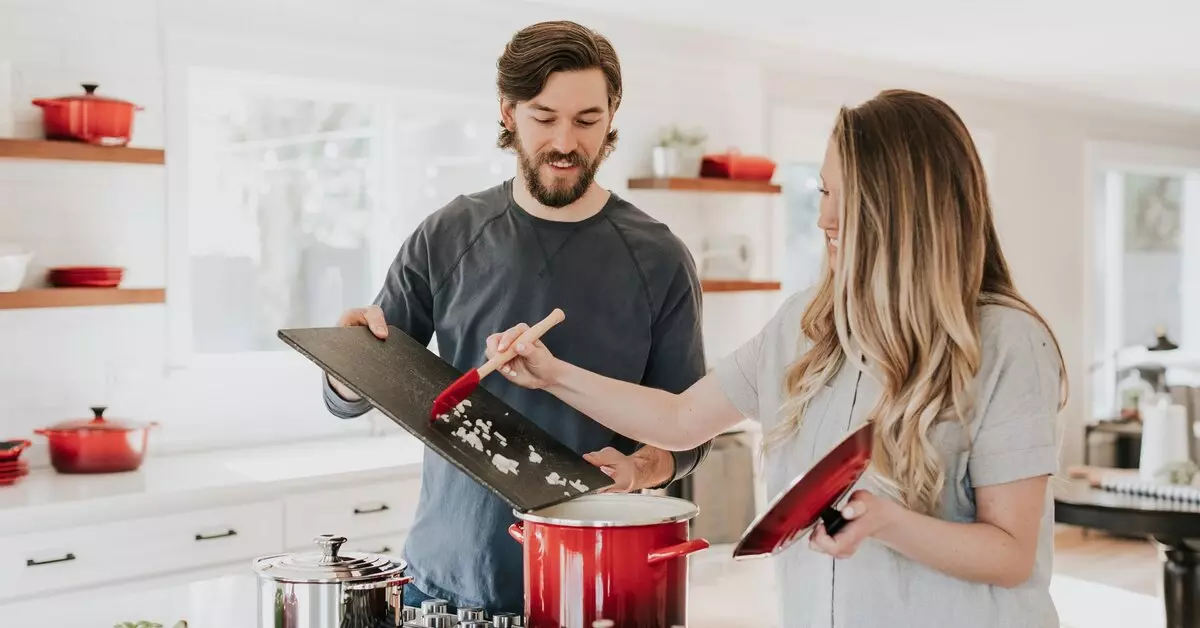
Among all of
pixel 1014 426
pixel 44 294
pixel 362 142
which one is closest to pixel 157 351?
pixel 44 294

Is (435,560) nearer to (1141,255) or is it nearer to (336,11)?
(336,11)

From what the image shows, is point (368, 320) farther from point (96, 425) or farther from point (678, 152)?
point (678, 152)

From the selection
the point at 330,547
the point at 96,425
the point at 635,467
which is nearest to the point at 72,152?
the point at 96,425

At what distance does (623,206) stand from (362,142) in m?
2.67

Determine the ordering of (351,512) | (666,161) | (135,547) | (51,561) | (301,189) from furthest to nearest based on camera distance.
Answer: (666,161) → (301,189) → (351,512) → (135,547) → (51,561)

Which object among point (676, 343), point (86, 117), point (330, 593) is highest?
point (86, 117)

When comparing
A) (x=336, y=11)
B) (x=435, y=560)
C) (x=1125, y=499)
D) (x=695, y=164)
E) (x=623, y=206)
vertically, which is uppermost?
(x=336, y=11)

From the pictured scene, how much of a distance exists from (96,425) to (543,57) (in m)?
2.26

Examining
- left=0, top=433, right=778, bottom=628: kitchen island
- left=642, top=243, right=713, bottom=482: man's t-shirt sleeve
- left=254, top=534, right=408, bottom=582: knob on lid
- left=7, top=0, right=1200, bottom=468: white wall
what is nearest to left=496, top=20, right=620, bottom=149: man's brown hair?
left=642, top=243, right=713, bottom=482: man's t-shirt sleeve

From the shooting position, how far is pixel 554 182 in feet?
6.43

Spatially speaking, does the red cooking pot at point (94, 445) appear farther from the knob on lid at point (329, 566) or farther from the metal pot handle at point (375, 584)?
the metal pot handle at point (375, 584)

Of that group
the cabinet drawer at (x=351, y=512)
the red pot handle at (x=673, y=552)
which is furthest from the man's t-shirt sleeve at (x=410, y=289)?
the cabinet drawer at (x=351, y=512)

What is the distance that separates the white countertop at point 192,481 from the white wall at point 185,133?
224 mm

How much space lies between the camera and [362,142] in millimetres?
4562
